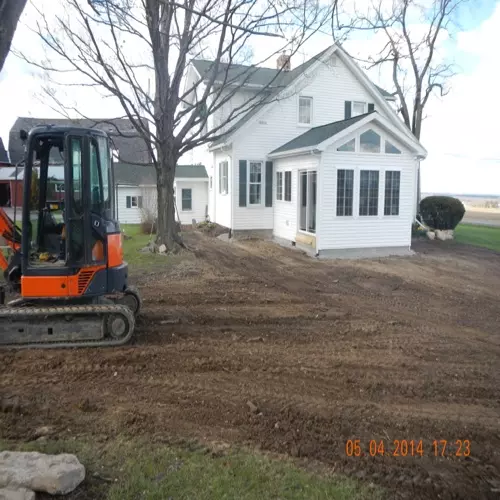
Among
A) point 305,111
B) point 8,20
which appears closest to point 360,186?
point 305,111

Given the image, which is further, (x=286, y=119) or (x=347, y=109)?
(x=347, y=109)

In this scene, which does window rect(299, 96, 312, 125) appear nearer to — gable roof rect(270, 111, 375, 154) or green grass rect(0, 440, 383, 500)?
gable roof rect(270, 111, 375, 154)

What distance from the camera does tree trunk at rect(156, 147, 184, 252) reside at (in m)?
15.8

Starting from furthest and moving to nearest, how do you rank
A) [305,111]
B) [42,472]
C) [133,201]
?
1. [133,201]
2. [305,111]
3. [42,472]

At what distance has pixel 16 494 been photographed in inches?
122

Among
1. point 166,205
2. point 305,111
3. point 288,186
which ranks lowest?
point 166,205

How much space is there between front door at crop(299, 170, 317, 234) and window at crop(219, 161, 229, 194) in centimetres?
405

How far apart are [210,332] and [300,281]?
474 cm

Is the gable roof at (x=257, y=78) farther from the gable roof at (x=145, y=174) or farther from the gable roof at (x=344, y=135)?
the gable roof at (x=145, y=174)

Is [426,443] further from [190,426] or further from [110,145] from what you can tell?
[110,145]

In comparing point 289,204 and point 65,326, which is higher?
point 289,204

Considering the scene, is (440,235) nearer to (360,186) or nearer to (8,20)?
(360,186)
